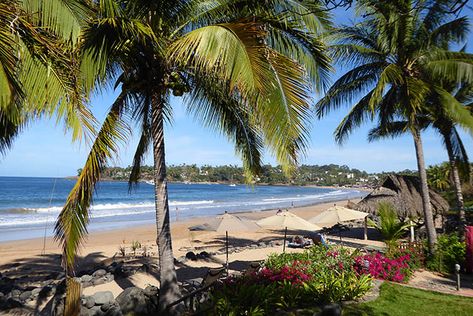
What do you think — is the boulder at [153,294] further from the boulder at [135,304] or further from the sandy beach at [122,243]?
the sandy beach at [122,243]

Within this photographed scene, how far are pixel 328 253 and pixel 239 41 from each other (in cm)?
714

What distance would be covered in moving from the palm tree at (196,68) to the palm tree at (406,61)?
5.41 meters

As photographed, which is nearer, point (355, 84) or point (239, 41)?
point (239, 41)

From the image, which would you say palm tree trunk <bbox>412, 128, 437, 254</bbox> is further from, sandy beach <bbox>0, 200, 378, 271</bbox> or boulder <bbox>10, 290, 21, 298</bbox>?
boulder <bbox>10, 290, 21, 298</bbox>

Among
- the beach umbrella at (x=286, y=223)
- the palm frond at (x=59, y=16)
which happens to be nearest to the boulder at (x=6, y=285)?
the palm frond at (x=59, y=16)

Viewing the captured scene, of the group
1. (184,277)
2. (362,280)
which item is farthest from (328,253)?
(184,277)

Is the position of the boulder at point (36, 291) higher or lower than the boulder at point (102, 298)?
lower

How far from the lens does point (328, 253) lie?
993cm

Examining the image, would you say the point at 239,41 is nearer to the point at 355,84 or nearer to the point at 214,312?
the point at 214,312

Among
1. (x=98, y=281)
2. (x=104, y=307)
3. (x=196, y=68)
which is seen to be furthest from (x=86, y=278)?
(x=196, y=68)

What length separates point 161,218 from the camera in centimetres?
652

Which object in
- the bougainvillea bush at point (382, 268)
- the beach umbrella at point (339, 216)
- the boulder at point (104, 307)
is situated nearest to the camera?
the boulder at point (104, 307)

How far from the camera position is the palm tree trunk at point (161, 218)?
6.47 m

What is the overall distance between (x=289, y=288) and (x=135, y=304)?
2971mm
